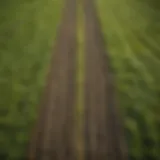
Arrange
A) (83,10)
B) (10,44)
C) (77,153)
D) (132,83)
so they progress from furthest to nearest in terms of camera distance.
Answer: (83,10) → (10,44) → (132,83) → (77,153)

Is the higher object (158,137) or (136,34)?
(136,34)

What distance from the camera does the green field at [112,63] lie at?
0.71 metres

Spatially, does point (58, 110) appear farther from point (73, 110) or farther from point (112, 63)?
point (112, 63)

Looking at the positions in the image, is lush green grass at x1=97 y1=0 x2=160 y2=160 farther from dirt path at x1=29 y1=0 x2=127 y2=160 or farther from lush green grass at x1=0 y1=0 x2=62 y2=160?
lush green grass at x1=0 y1=0 x2=62 y2=160

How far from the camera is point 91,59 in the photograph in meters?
0.89

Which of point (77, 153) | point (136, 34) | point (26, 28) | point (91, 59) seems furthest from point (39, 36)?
point (77, 153)

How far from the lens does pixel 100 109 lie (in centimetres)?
76

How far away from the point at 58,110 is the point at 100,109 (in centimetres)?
12

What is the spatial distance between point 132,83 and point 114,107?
4.5 inches

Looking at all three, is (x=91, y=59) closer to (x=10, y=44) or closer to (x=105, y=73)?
(x=105, y=73)

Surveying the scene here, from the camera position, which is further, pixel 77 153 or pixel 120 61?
pixel 120 61

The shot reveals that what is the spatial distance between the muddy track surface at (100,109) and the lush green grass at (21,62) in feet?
0.47

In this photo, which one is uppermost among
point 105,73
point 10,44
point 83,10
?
point 83,10

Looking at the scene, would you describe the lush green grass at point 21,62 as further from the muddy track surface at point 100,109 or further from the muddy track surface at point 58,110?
the muddy track surface at point 100,109
